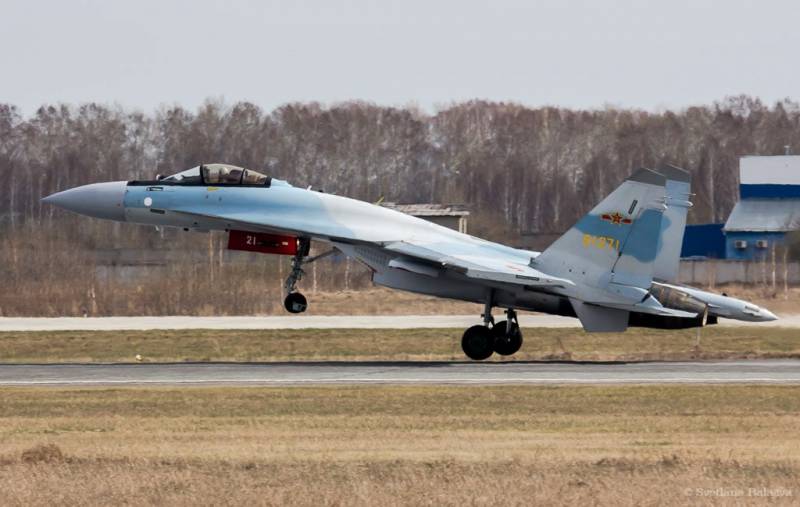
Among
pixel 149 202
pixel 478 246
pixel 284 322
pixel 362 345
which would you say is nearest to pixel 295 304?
pixel 149 202

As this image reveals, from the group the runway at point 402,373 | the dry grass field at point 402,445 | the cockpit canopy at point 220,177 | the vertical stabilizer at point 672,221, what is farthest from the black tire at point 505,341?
the dry grass field at point 402,445

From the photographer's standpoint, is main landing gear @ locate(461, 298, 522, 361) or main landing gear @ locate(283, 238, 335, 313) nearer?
main landing gear @ locate(283, 238, 335, 313)

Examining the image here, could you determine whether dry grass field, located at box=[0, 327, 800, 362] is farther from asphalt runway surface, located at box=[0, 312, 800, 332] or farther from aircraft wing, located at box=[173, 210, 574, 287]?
aircraft wing, located at box=[173, 210, 574, 287]

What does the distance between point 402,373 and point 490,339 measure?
3.97 m

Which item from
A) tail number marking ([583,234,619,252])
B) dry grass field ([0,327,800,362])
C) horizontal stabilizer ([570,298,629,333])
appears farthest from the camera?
dry grass field ([0,327,800,362])

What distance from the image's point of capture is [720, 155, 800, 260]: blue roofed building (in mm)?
73562

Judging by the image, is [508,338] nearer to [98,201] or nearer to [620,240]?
[620,240]

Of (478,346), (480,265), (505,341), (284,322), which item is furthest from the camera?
(284,322)

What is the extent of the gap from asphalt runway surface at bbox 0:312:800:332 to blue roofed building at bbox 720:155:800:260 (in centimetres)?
3182

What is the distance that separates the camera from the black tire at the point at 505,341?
97.1 ft

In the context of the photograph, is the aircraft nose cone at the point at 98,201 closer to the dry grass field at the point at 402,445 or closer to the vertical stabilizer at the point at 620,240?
the dry grass field at the point at 402,445

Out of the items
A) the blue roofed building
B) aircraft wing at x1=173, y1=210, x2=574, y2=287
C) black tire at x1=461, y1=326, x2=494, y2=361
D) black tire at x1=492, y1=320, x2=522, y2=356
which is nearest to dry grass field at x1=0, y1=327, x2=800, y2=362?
black tire at x1=492, y1=320, x2=522, y2=356

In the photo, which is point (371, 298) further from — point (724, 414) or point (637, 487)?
point (637, 487)

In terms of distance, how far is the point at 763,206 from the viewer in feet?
250
